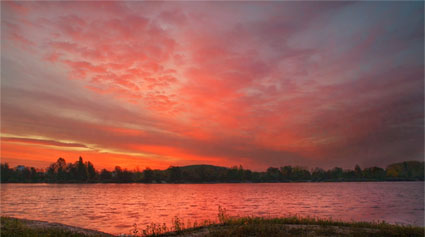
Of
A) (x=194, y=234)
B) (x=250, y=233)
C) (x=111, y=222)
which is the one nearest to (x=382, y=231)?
(x=250, y=233)

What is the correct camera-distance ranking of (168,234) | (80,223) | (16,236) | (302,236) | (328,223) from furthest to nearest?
(80,223) < (328,223) < (168,234) < (16,236) < (302,236)

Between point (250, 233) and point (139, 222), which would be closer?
point (250, 233)

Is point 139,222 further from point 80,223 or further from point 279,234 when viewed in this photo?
point 279,234

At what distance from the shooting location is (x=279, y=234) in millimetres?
21906

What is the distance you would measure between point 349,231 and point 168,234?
15.9m

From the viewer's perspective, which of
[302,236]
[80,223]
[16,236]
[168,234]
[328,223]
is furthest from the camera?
[80,223]

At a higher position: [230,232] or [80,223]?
[230,232]

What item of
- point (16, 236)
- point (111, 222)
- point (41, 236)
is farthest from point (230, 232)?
point (111, 222)

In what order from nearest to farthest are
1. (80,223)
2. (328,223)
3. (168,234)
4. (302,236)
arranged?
(302,236) → (168,234) → (328,223) → (80,223)

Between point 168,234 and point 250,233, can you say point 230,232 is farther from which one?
point 168,234

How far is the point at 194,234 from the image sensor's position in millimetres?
24234

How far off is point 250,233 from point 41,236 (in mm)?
16802

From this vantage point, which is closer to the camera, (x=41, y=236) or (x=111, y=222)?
(x=41, y=236)

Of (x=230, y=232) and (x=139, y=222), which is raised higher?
(x=230, y=232)
